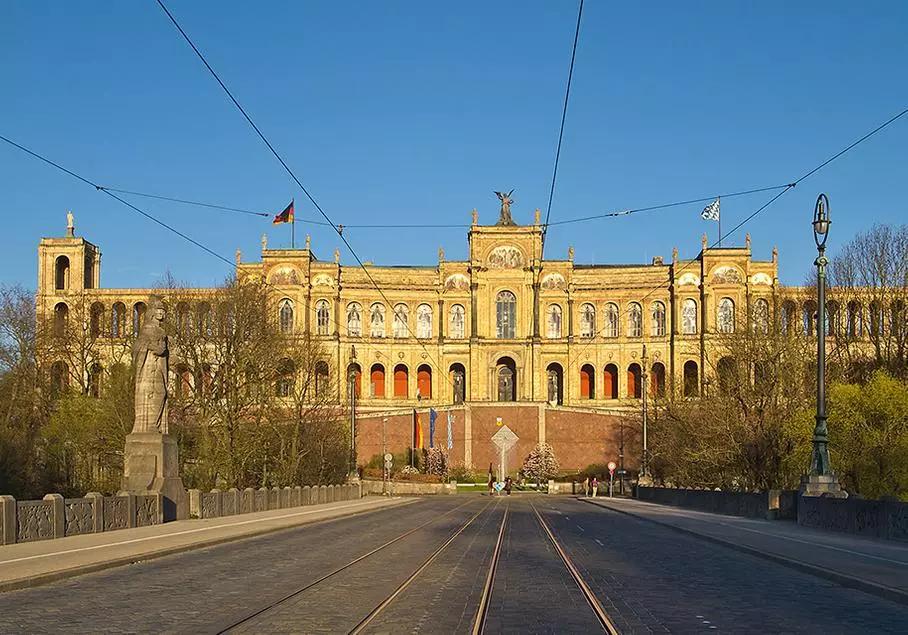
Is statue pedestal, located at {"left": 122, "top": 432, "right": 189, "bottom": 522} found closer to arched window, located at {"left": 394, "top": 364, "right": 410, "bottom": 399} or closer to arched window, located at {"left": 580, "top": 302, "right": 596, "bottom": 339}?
arched window, located at {"left": 394, "top": 364, "right": 410, "bottom": 399}

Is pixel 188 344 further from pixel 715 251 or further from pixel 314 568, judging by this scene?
pixel 715 251

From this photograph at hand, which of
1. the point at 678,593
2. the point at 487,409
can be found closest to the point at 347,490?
the point at 487,409

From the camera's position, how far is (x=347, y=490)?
205ft

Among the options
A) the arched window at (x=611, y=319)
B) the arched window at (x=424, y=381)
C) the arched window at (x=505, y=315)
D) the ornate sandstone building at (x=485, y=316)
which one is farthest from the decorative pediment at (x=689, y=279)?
the arched window at (x=424, y=381)

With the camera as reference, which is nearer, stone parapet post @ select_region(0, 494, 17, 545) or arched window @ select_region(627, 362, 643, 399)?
stone parapet post @ select_region(0, 494, 17, 545)

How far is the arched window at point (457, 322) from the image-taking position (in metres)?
114

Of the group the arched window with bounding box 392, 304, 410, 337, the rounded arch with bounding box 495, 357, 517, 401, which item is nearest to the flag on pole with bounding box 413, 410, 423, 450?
the rounded arch with bounding box 495, 357, 517, 401

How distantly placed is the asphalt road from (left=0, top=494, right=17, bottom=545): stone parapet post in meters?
3.46

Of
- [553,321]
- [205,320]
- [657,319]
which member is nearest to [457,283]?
[553,321]

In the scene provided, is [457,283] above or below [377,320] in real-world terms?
above

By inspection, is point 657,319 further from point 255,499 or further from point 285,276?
point 255,499

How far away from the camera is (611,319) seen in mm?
113312

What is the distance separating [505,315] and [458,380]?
331 inches

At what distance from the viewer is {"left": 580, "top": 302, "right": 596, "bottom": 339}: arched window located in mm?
113438
